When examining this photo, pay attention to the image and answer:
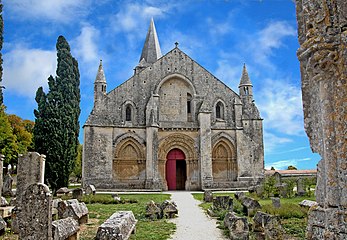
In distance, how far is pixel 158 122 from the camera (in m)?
30.7

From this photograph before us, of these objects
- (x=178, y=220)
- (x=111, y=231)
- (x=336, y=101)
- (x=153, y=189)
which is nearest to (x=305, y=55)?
(x=336, y=101)

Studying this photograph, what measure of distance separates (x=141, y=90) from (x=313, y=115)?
27368mm

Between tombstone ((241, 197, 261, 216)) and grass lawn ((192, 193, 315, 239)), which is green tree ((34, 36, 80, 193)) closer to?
grass lawn ((192, 193, 315, 239))

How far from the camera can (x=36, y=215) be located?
6891mm

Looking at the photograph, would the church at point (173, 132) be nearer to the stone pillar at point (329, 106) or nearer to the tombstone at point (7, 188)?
the tombstone at point (7, 188)

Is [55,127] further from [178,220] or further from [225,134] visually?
[178,220]

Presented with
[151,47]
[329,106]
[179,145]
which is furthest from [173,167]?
[329,106]

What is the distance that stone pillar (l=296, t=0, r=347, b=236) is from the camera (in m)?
3.56

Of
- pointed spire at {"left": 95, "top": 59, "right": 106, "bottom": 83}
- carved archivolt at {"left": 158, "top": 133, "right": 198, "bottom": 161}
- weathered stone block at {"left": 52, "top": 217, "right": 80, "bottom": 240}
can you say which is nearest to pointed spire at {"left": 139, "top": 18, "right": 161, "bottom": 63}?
pointed spire at {"left": 95, "top": 59, "right": 106, "bottom": 83}

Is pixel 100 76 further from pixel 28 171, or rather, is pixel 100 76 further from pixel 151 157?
pixel 28 171

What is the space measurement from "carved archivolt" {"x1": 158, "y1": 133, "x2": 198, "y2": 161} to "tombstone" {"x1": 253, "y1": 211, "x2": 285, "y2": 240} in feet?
70.1

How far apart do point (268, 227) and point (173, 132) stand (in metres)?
22.5

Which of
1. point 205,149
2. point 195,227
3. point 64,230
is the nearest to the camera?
point 64,230

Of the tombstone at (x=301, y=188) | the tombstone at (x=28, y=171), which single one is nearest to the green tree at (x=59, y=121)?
the tombstone at (x=28, y=171)
